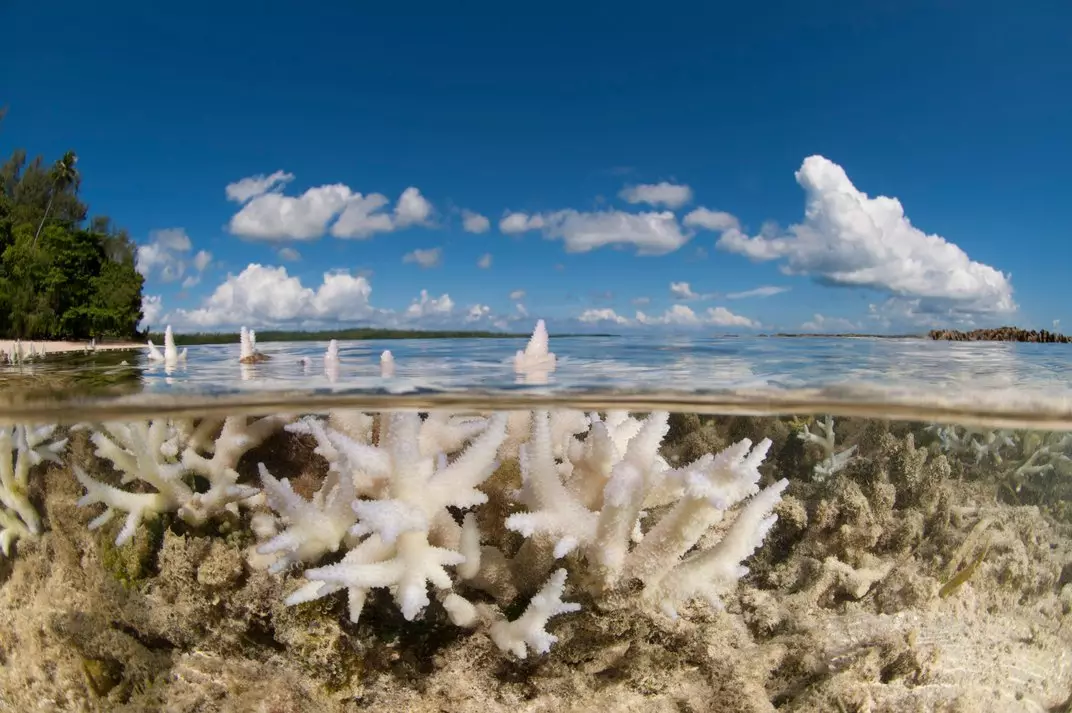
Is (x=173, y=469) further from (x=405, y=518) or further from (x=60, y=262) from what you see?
(x=60, y=262)

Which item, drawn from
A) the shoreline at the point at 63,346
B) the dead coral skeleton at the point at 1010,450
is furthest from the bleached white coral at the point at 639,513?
the shoreline at the point at 63,346

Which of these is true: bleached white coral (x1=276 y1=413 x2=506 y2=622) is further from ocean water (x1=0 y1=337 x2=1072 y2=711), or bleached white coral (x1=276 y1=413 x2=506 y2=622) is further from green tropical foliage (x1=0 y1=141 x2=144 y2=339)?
green tropical foliage (x1=0 y1=141 x2=144 y2=339)

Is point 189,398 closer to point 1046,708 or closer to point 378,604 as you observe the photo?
point 378,604

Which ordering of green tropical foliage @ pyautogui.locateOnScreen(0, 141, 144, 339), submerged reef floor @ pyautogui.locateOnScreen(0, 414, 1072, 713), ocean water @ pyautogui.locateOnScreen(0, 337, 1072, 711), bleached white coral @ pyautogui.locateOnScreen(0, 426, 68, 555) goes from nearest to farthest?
ocean water @ pyautogui.locateOnScreen(0, 337, 1072, 711) < submerged reef floor @ pyautogui.locateOnScreen(0, 414, 1072, 713) < bleached white coral @ pyautogui.locateOnScreen(0, 426, 68, 555) < green tropical foliage @ pyautogui.locateOnScreen(0, 141, 144, 339)

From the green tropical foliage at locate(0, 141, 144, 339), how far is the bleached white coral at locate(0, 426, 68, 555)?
4.25m

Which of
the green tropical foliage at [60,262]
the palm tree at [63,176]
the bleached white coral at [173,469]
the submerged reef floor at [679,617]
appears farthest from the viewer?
the palm tree at [63,176]

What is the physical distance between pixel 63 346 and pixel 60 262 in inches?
55.9

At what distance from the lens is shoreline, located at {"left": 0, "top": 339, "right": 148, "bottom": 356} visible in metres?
7.66

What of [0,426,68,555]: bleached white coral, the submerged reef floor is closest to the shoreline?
[0,426,68,555]: bleached white coral

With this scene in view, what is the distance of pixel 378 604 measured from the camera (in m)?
2.99

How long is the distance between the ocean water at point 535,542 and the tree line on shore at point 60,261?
4.05 metres

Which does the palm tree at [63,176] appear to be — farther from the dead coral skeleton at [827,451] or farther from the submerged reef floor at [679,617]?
the dead coral skeleton at [827,451]

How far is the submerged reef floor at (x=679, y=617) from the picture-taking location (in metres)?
3.05

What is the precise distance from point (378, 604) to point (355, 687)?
45 centimetres
